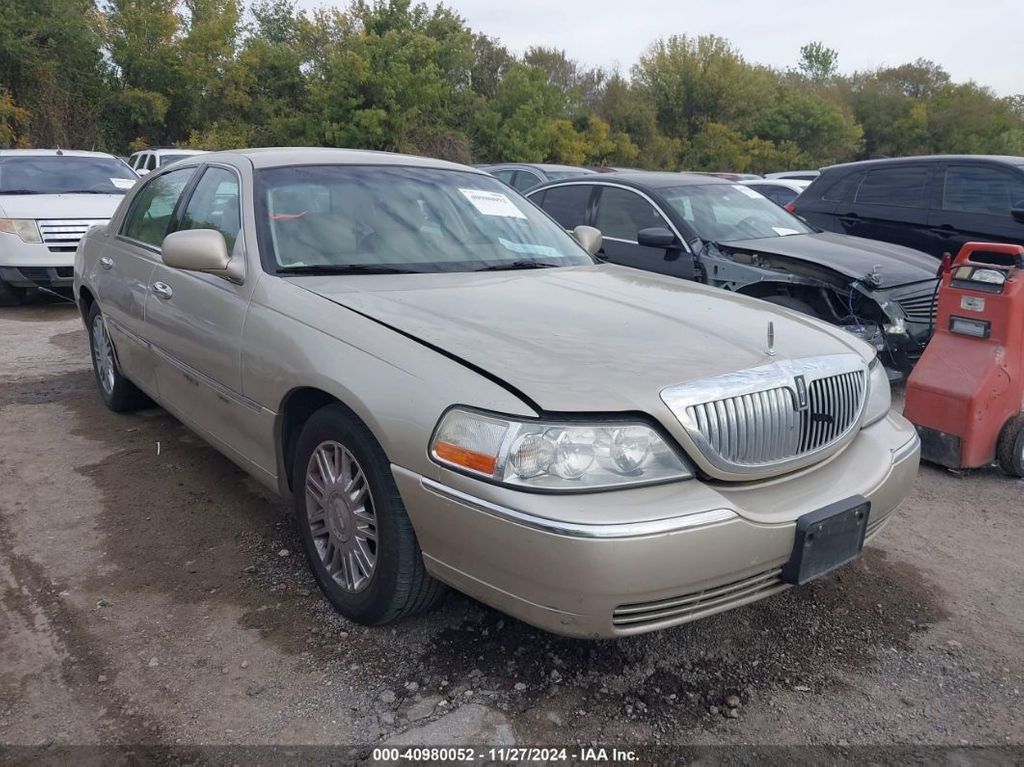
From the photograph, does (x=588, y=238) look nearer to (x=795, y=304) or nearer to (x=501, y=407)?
(x=795, y=304)

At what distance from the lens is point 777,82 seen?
45844 mm

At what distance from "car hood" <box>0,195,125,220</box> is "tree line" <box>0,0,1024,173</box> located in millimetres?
19497

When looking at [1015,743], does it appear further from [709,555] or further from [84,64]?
[84,64]

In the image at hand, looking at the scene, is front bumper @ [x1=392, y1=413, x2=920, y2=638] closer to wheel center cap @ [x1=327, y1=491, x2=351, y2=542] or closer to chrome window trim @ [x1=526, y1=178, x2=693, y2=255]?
wheel center cap @ [x1=327, y1=491, x2=351, y2=542]

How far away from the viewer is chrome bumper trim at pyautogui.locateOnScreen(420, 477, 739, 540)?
7.13 ft

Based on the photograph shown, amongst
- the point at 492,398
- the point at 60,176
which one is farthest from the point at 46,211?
the point at 492,398

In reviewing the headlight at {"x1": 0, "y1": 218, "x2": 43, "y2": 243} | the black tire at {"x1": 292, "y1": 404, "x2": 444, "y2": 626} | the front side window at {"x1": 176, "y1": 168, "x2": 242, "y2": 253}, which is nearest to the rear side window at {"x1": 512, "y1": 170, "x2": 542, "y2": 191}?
the headlight at {"x1": 0, "y1": 218, "x2": 43, "y2": 243}

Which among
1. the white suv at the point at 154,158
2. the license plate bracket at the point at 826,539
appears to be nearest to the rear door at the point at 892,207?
the license plate bracket at the point at 826,539

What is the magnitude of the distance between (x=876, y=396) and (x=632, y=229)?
405 cm

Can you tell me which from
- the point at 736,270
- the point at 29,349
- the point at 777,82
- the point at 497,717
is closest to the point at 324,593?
the point at 497,717

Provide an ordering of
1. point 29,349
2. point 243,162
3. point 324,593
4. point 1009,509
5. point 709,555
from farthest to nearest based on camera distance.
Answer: point 29,349 < point 1009,509 < point 243,162 < point 324,593 < point 709,555

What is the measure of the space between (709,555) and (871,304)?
4064mm

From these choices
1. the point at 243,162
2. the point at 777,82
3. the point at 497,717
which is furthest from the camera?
the point at 777,82

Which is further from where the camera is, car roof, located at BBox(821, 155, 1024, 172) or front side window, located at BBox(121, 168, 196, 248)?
car roof, located at BBox(821, 155, 1024, 172)
